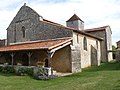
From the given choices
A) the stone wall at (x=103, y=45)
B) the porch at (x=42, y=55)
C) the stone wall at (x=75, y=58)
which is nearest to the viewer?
the porch at (x=42, y=55)

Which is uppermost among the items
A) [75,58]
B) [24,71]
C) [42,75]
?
[75,58]

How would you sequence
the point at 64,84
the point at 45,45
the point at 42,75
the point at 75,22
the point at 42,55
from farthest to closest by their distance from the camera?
the point at 75,22 < the point at 42,55 < the point at 45,45 < the point at 42,75 < the point at 64,84

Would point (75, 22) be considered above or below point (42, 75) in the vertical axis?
above

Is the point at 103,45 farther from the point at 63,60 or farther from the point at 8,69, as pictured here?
the point at 8,69

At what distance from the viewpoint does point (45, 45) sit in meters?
19.2

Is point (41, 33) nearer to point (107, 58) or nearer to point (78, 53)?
point (78, 53)

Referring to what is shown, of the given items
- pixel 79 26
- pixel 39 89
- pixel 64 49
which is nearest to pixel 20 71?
pixel 64 49

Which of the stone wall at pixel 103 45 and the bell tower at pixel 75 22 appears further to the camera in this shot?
the bell tower at pixel 75 22

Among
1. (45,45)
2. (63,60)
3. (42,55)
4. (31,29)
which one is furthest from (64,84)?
(31,29)

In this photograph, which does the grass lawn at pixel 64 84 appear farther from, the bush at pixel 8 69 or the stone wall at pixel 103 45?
the stone wall at pixel 103 45

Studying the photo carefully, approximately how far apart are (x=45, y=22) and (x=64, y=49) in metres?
5.01

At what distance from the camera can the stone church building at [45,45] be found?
66.9 feet

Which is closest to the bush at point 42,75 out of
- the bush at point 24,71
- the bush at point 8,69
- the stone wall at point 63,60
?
the bush at point 24,71

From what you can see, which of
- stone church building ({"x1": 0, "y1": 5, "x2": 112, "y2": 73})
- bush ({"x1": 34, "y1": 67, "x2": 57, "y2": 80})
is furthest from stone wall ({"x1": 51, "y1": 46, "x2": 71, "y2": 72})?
bush ({"x1": 34, "y1": 67, "x2": 57, "y2": 80})
